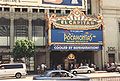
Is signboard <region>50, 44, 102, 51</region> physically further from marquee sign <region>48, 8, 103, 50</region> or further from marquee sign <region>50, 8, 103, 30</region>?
marquee sign <region>50, 8, 103, 30</region>

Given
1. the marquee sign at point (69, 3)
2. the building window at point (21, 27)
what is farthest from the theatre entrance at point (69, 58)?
the marquee sign at point (69, 3)

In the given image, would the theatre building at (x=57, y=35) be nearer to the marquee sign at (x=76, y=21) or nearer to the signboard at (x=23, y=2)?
the marquee sign at (x=76, y=21)

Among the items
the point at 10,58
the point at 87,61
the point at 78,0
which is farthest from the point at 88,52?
the point at 78,0

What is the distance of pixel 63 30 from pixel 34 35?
15.3 feet

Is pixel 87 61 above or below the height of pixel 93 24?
below

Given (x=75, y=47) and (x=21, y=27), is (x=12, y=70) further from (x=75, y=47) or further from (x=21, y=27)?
(x=75, y=47)

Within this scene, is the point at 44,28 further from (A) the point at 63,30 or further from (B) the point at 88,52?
(B) the point at 88,52

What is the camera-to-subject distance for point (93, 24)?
2008 inches

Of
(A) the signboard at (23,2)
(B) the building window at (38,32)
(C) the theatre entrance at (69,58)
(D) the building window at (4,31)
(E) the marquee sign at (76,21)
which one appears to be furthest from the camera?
(C) the theatre entrance at (69,58)

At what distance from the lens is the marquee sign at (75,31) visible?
49081 mm

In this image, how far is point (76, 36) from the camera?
50.4 meters

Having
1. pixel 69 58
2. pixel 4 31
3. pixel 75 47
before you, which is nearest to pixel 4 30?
pixel 4 31

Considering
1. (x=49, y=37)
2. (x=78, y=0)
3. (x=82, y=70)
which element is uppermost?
(x=78, y=0)

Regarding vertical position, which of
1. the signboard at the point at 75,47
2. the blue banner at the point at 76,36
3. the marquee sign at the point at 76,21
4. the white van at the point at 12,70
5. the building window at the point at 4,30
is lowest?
the white van at the point at 12,70
